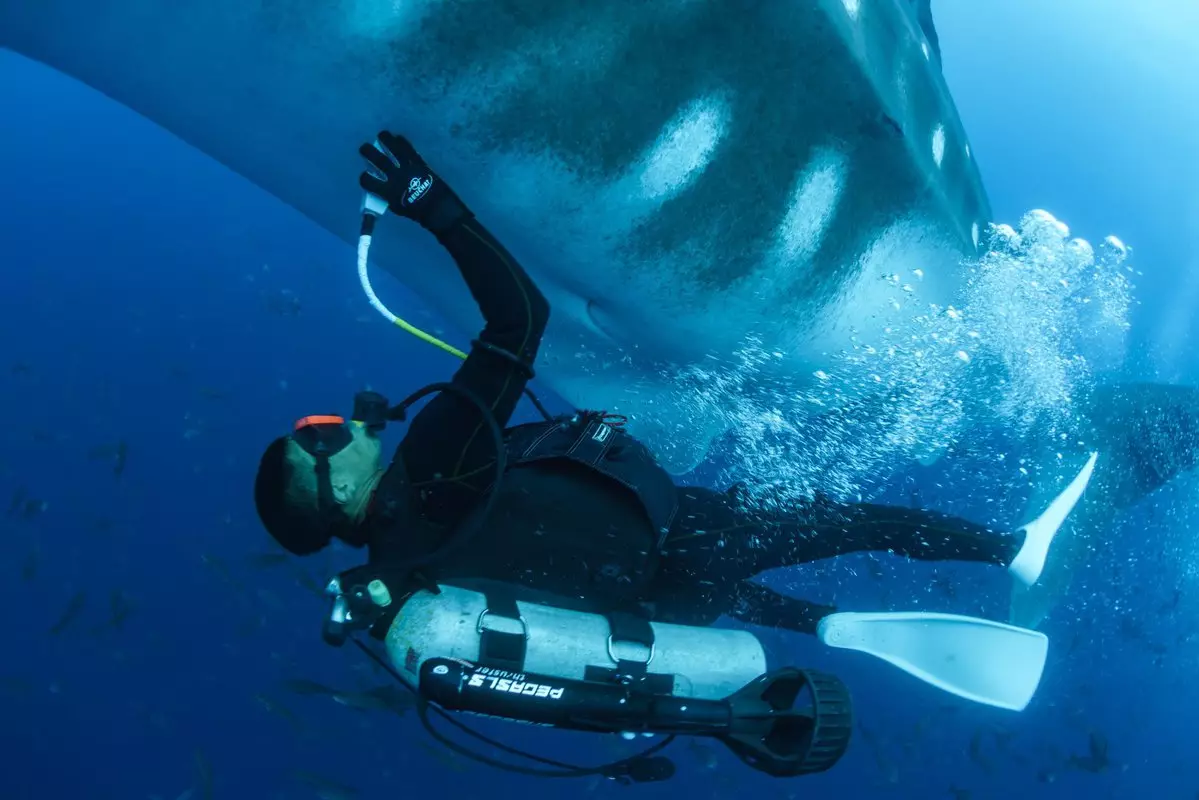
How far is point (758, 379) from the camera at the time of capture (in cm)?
303

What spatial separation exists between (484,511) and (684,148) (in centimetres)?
112

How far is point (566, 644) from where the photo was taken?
198 cm

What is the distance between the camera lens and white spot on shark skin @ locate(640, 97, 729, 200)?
6.36ft

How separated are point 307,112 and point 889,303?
2083mm

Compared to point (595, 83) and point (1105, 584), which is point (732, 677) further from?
point (1105, 584)

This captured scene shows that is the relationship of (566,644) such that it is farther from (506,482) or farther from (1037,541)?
(1037,541)

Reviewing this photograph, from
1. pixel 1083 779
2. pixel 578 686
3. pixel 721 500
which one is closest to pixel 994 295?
pixel 721 500

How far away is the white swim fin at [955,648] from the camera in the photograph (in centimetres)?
294

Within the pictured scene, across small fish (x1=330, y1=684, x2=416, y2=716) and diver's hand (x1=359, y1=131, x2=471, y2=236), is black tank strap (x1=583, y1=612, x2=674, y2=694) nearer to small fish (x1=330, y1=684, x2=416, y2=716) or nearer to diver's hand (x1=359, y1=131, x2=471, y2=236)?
diver's hand (x1=359, y1=131, x2=471, y2=236)

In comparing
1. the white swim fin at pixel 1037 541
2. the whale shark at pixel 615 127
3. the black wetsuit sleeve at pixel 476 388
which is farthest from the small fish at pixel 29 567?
the white swim fin at pixel 1037 541

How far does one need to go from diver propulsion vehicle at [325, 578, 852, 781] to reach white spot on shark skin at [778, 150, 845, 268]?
1273 millimetres

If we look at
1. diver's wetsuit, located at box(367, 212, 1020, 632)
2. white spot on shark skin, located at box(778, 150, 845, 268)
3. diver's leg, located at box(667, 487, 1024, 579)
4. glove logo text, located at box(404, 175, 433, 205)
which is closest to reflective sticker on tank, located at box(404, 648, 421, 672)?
diver's wetsuit, located at box(367, 212, 1020, 632)

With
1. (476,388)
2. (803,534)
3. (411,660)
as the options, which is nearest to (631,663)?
(411,660)

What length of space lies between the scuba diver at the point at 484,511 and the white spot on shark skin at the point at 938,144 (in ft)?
4.93
